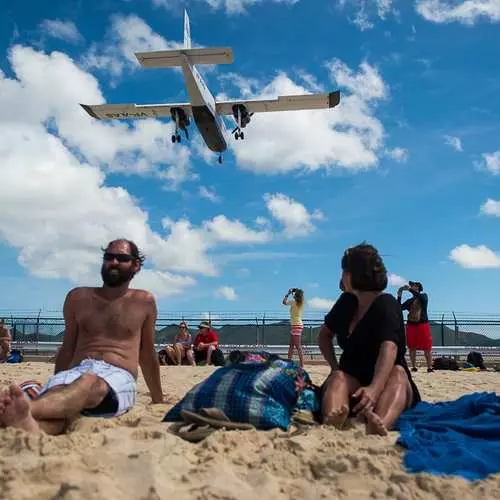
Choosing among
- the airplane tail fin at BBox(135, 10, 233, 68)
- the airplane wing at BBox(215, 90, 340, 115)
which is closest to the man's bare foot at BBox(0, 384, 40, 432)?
the airplane tail fin at BBox(135, 10, 233, 68)

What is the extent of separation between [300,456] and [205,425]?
0.62 meters

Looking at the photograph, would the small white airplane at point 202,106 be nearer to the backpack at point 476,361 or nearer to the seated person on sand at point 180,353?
the seated person on sand at point 180,353

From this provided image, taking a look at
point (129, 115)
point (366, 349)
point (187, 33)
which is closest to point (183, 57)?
point (129, 115)

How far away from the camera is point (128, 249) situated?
3605 mm

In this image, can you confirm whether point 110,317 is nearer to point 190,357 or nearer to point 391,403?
point 391,403

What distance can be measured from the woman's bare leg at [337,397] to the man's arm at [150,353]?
3.88 feet

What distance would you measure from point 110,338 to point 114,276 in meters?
0.38

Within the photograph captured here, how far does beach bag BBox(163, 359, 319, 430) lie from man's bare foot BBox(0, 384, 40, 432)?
777 millimetres

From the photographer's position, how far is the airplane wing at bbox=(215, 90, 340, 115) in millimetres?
26844

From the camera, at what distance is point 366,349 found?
3.32 meters

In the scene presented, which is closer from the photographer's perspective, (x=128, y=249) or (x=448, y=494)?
(x=448, y=494)

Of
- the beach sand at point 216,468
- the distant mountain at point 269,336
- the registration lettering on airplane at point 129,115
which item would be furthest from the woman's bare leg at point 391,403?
the registration lettering on airplane at point 129,115

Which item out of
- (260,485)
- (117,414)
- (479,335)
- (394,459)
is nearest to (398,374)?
(394,459)

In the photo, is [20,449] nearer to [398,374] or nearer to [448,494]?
[448,494]
